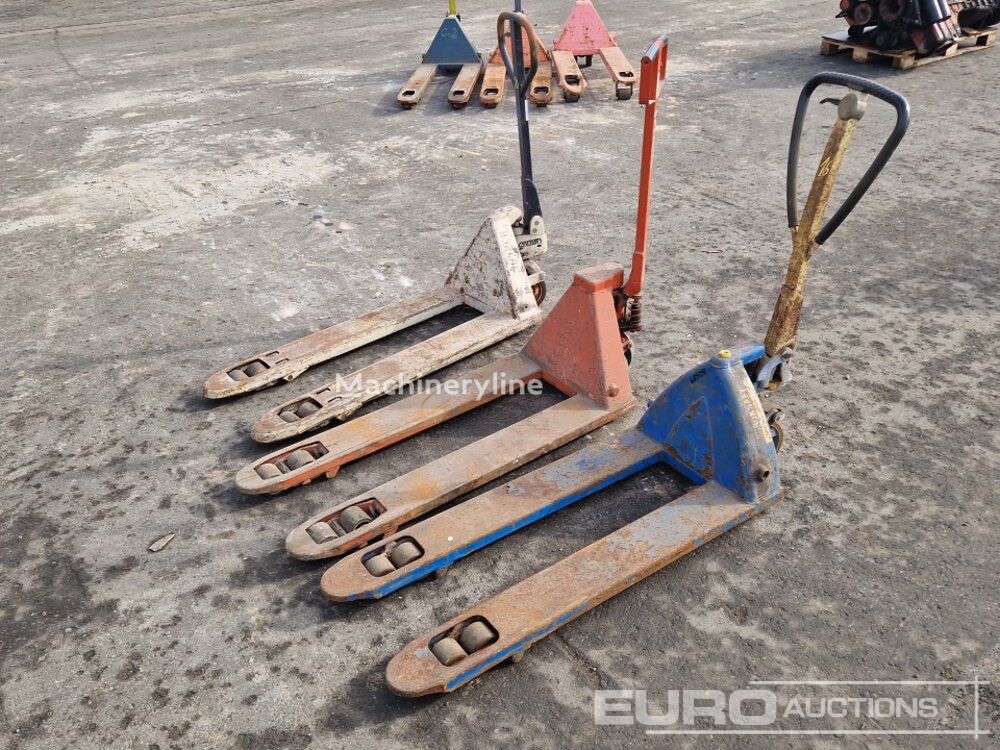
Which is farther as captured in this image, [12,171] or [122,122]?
[122,122]

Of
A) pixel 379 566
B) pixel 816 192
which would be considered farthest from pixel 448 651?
pixel 816 192

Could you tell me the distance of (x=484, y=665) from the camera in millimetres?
2430

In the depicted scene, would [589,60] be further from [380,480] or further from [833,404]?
[380,480]

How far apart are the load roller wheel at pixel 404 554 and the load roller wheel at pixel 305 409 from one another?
37.8 inches

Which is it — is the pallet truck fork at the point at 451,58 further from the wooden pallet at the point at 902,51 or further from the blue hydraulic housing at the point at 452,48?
the wooden pallet at the point at 902,51

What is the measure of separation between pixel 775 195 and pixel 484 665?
4.19m

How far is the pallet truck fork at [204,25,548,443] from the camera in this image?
3.60 metres

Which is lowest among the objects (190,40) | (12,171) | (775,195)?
(775,195)

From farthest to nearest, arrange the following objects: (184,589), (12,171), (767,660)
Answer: (12,171) < (184,589) < (767,660)

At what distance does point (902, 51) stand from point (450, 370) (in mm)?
5986

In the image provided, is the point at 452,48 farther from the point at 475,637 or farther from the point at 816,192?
the point at 475,637

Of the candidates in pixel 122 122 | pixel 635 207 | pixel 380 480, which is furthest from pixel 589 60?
pixel 380 480

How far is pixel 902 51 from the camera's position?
739 cm

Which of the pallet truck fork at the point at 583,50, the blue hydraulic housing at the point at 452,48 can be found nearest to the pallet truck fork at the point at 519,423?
the pallet truck fork at the point at 583,50
